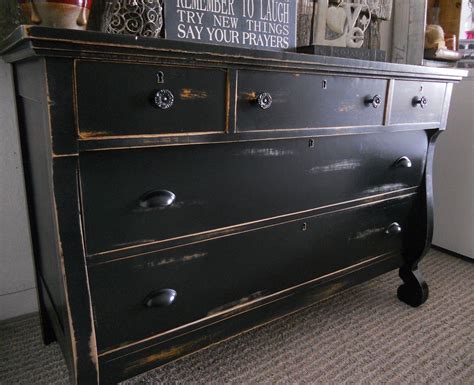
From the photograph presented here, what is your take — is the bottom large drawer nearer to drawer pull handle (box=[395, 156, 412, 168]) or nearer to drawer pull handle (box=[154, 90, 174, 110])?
drawer pull handle (box=[395, 156, 412, 168])

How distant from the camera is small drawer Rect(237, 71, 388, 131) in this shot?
900 millimetres

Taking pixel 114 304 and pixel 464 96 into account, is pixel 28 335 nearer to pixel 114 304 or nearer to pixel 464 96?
pixel 114 304

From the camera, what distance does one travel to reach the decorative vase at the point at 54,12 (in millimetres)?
765

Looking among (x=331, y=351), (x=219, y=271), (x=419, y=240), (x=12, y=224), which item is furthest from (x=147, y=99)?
(x=419, y=240)

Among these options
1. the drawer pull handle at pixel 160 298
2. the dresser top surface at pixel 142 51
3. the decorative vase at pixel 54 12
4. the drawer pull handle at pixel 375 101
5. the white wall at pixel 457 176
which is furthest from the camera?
the white wall at pixel 457 176

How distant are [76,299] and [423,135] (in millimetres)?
1234

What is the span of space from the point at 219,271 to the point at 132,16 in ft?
2.22

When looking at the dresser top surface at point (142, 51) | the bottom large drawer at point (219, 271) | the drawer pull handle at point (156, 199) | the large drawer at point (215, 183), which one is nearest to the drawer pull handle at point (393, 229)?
the bottom large drawer at point (219, 271)

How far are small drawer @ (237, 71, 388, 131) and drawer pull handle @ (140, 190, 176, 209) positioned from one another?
0.73 ft

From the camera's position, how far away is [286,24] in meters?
1.29

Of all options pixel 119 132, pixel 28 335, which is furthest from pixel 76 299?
pixel 28 335

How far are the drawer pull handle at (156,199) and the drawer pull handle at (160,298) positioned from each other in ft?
0.66

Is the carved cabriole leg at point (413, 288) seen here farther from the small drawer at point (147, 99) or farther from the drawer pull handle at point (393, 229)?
the small drawer at point (147, 99)

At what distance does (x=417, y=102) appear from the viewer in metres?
1.29
